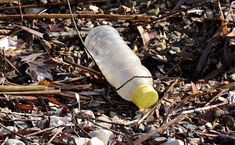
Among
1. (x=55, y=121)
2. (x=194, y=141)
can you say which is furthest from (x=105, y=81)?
(x=194, y=141)

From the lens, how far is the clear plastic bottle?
2.93 m

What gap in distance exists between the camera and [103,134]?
266 cm

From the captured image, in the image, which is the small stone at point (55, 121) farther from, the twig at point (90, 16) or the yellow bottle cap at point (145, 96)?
the twig at point (90, 16)

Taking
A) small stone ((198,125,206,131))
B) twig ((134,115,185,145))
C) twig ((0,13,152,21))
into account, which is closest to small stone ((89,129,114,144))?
twig ((134,115,185,145))

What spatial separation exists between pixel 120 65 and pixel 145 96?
284 mm

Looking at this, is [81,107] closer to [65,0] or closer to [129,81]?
[129,81]

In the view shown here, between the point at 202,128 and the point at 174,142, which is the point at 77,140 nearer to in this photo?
the point at 174,142

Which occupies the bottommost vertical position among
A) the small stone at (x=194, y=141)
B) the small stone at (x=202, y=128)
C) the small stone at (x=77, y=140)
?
the small stone at (x=194, y=141)

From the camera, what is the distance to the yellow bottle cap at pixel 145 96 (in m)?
2.91

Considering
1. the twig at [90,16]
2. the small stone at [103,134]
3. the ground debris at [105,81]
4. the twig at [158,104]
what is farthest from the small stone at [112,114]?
the twig at [90,16]

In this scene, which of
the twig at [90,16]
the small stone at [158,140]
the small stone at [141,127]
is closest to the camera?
the small stone at [158,140]

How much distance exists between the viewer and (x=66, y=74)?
318 centimetres

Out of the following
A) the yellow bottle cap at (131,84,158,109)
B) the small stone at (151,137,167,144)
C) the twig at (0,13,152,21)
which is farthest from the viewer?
the twig at (0,13,152,21)

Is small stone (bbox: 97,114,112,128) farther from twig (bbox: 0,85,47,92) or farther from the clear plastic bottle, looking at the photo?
twig (bbox: 0,85,47,92)
